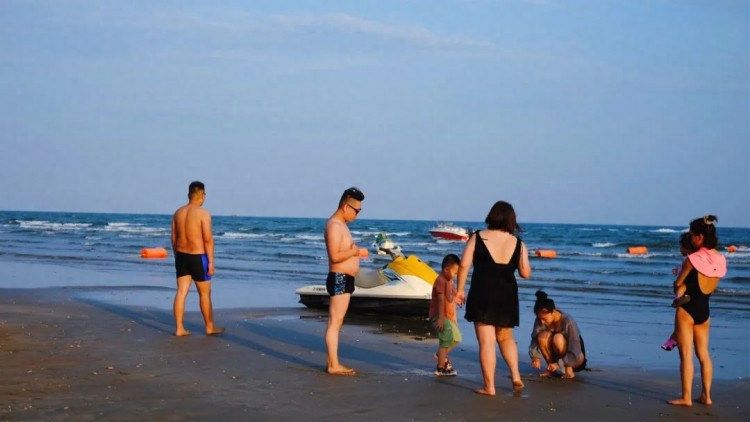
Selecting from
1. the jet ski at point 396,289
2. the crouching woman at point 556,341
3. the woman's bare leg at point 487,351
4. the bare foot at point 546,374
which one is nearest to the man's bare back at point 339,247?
the woman's bare leg at point 487,351

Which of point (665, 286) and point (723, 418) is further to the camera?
point (665, 286)

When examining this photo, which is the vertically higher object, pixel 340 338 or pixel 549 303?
pixel 549 303

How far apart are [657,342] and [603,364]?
2.44 m

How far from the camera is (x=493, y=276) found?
7.37 metres

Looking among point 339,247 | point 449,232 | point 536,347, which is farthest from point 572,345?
point 449,232

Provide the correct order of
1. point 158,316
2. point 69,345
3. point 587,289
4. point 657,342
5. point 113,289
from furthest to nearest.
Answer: point 587,289 < point 113,289 < point 158,316 < point 657,342 < point 69,345

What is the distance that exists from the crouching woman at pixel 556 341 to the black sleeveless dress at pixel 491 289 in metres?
1.17

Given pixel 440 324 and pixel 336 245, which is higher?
pixel 336 245

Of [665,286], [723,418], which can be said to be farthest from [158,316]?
[665,286]

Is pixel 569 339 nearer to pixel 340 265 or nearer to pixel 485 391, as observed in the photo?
pixel 485 391

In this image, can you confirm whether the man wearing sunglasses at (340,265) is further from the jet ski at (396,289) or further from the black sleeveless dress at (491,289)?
the jet ski at (396,289)

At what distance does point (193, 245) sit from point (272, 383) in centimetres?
309

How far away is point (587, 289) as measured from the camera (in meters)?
22.0

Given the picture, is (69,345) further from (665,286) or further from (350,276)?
(665,286)
